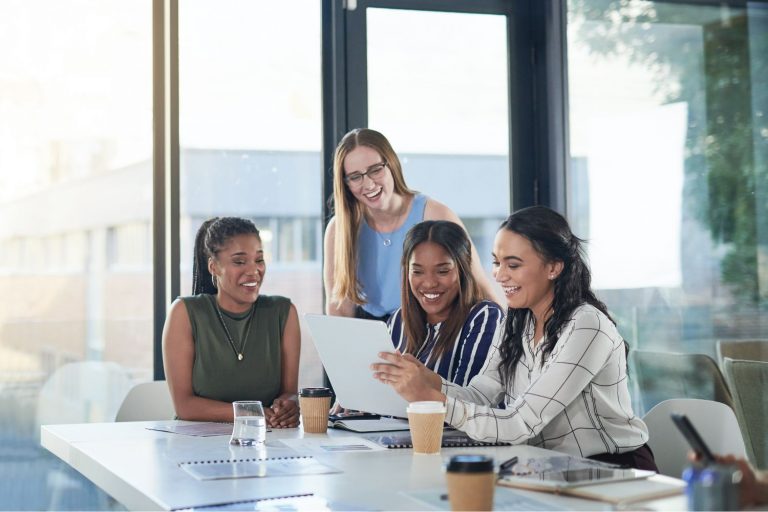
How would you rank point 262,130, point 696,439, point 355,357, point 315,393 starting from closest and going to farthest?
point 696,439 < point 355,357 < point 315,393 < point 262,130

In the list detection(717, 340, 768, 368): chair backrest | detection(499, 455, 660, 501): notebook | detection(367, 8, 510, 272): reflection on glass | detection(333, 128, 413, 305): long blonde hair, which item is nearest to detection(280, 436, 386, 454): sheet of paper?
detection(499, 455, 660, 501): notebook

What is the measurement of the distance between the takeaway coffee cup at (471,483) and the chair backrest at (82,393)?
284 centimetres

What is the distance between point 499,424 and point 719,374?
1.83 metres

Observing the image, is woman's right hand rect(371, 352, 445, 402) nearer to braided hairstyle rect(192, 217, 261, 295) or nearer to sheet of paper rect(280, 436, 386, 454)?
sheet of paper rect(280, 436, 386, 454)

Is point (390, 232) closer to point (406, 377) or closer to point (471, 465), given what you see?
point (406, 377)

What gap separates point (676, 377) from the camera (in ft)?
12.9

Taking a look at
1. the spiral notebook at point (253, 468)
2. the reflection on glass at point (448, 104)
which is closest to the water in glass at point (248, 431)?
the spiral notebook at point (253, 468)

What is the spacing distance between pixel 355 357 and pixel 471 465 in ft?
3.12

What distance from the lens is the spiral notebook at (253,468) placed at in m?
1.86

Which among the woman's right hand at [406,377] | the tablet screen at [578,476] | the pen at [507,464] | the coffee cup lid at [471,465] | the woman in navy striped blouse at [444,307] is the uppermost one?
the woman in navy striped blouse at [444,307]

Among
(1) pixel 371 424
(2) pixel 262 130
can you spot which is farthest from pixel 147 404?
(2) pixel 262 130

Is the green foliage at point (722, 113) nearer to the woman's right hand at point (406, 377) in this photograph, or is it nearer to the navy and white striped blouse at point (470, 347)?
the navy and white striped blouse at point (470, 347)

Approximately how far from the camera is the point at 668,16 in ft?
13.0

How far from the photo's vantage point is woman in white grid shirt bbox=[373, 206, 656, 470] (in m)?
2.24
